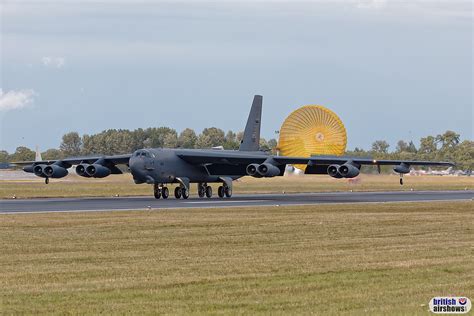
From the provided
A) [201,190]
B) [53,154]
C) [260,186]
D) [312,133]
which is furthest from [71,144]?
[201,190]

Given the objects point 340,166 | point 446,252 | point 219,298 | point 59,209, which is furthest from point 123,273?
point 340,166

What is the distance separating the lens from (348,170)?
2087 inches

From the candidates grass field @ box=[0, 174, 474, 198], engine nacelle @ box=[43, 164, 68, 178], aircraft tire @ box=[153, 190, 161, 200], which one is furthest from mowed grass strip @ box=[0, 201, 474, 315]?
grass field @ box=[0, 174, 474, 198]

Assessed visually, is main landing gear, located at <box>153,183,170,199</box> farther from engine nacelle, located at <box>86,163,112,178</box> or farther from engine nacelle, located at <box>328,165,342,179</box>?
engine nacelle, located at <box>328,165,342,179</box>

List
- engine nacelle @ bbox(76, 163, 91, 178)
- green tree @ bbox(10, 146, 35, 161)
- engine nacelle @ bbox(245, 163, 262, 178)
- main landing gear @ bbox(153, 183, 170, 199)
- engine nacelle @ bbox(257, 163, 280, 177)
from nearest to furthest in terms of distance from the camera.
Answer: engine nacelle @ bbox(257, 163, 280, 177) < engine nacelle @ bbox(245, 163, 262, 178) < engine nacelle @ bbox(76, 163, 91, 178) < main landing gear @ bbox(153, 183, 170, 199) < green tree @ bbox(10, 146, 35, 161)

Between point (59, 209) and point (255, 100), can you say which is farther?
point (255, 100)

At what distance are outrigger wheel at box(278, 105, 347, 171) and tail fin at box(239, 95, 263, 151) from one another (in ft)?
93.2

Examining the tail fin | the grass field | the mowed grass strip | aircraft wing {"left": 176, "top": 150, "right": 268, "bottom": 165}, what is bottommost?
the mowed grass strip

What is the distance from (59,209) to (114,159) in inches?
672

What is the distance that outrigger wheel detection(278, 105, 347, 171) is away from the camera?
92.3 metres

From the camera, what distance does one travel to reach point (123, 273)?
17.9 m

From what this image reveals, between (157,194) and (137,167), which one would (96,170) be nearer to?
(137,167)

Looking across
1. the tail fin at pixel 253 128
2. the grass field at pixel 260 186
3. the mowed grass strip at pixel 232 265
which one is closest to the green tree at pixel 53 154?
the grass field at pixel 260 186

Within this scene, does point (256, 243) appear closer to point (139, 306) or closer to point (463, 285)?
point (463, 285)
